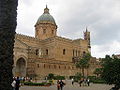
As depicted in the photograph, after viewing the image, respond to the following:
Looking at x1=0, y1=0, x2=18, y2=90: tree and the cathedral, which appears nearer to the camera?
x1=0, y1=0, x2=18, y2=90: tree

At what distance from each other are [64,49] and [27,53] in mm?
14048

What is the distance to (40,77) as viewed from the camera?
151 ft

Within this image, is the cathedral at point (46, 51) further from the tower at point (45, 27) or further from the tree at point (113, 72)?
the tree at point (113, 72)

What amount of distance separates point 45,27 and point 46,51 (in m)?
6.45

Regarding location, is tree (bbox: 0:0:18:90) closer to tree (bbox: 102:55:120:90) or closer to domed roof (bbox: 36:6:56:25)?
tree (bbox: 102:55:120:90)

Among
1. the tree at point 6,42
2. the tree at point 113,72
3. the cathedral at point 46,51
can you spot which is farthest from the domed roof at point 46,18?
the tree at point 6,42

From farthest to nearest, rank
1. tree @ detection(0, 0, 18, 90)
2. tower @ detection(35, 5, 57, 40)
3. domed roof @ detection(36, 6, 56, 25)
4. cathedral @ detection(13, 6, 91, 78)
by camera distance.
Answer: domed roof @ detection(36, 6, 56, 25) → tower @ detection(35, 5, 57, 40) → cathedral @ detection(13, 6, 91, 78) → tree @ detection(0, 0, 18, 90)

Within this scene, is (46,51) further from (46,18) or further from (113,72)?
(113,72)

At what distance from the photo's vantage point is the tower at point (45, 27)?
59469mm

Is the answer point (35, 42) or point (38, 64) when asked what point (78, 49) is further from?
point (38, 64)

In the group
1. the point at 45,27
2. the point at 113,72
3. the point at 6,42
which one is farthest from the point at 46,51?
the point at 6,42

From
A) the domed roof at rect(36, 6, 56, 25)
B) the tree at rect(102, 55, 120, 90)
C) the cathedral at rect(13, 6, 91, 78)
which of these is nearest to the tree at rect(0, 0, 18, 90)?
the tree at rect(102, 55, 120, 90)

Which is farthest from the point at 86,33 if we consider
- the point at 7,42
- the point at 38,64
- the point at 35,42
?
the point at 7,42

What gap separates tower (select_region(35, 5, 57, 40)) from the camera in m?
59.5
